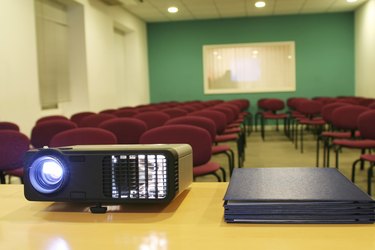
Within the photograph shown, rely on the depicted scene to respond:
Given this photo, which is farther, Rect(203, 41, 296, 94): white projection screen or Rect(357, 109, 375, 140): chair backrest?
Rect(203, 41, 296, 94): white projection screen

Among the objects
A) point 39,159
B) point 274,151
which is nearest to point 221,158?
point 274,151

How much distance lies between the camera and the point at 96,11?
8398mm

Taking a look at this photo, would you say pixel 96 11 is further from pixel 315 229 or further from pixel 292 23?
pixel 315 229

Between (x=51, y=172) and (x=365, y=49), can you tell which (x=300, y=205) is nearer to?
(x=51, y=172)

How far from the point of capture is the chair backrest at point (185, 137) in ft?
10.7

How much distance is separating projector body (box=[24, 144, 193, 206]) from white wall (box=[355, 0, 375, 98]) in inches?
375

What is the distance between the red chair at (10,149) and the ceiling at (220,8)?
5818 mm

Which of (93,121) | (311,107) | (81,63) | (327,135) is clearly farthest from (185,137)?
(311,107)

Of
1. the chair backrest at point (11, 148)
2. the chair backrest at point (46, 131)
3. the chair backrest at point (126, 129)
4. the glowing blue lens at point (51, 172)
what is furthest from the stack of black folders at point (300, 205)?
the chair backrest at point (46, 131)

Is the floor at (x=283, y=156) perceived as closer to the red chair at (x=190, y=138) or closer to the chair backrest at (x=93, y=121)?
the chair backrest at (x=93, y=121)

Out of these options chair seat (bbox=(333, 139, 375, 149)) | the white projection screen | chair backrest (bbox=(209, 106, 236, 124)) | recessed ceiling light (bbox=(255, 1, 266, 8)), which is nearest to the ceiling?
recessed ceiling light (bbox=(255, 1, 266, 8))

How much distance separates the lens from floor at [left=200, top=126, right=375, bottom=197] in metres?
5.99

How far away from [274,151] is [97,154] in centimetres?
684

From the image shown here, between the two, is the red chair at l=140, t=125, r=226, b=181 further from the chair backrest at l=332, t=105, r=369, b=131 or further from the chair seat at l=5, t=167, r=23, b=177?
the chair backrest at l=332, t=105, r=369, b=131
